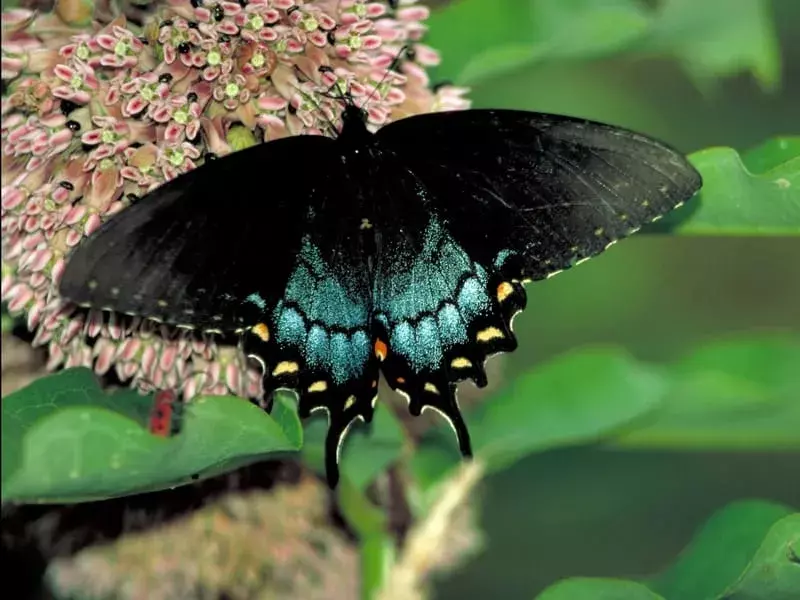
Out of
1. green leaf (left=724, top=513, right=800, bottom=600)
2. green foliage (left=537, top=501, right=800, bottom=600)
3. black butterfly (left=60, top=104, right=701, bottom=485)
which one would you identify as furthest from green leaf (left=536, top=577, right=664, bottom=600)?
black butterfly (left=60, top=104, right=701, bottom=485)

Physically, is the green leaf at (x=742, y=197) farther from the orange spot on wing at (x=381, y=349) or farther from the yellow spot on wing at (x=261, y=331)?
the yellow spot on wing at (x=261, y=331)

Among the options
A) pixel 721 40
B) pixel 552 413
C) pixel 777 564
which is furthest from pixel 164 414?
pixel 721 40

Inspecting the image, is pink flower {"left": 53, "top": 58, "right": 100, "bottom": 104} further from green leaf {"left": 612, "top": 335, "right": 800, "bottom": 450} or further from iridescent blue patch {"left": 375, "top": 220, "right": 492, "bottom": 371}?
green leaf {"left": 612, "top": 335, "right": 800, "bottom": 450}

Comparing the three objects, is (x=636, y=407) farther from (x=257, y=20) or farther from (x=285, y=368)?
(x=257, y=20)

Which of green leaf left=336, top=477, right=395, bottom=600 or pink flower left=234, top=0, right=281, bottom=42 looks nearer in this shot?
pink flower left=234, top=0, right=281, bottom=42

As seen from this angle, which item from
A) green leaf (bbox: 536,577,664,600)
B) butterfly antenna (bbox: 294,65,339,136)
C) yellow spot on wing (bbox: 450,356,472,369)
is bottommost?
green leaf (bbox: 536,577,664,600)

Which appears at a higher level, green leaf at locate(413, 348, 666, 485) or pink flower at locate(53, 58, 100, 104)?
pink flower at locate(53, 58, 100, 104)

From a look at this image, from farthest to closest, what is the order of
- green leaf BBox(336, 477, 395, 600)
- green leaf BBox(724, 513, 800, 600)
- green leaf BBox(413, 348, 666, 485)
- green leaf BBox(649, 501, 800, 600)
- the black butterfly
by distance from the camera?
green leaf BBox(413, 348, 666, 485) → green leaf BBox(336, 477, 395, 600) → green leaf BBox(649, 501, 800, 600) → the black butterfly → green leaf BBox(724, 513, 800, 600)
